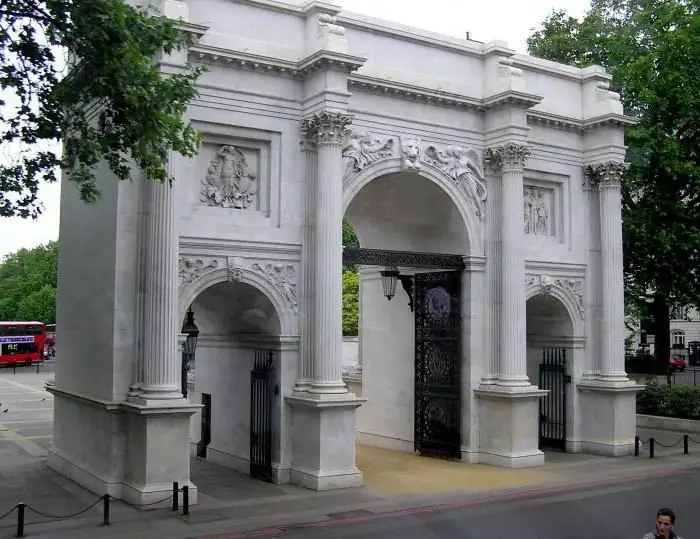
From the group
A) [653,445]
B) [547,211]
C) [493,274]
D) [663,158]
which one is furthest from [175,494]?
[663,158]

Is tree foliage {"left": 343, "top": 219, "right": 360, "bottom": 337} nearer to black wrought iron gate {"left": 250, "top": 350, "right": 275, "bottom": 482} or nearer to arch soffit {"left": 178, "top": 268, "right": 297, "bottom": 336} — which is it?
black wrought iron gate {"left": 250, "top": 350, "right": 275, "bottom": 482}

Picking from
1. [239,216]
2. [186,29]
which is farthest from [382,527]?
[186,29]

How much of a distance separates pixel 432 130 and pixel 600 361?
8.13 m

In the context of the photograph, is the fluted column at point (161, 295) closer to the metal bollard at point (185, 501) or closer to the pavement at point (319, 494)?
the metal bollard at point (185, 501)

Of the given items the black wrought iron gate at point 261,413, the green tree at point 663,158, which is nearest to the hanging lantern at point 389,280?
the black wrought iron gate at point 261,413

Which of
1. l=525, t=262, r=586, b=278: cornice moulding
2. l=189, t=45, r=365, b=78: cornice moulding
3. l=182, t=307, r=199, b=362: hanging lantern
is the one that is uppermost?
l=189, t=45, r=365, b=78: cornice moulding

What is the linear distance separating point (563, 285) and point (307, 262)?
8210 millimetres

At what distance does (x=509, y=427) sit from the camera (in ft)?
63.3

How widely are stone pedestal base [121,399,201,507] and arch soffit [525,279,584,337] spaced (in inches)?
406

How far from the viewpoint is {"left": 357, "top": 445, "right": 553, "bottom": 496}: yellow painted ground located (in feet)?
55.5

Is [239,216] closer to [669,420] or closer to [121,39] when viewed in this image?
[121,39]

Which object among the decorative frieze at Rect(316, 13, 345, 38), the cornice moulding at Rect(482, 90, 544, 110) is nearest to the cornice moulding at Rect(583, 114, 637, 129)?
the cornice moulding at Rect(482, 90, 544, 110)

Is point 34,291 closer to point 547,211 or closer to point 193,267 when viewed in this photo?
point 547,211

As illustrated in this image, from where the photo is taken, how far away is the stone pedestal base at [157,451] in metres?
14.5
